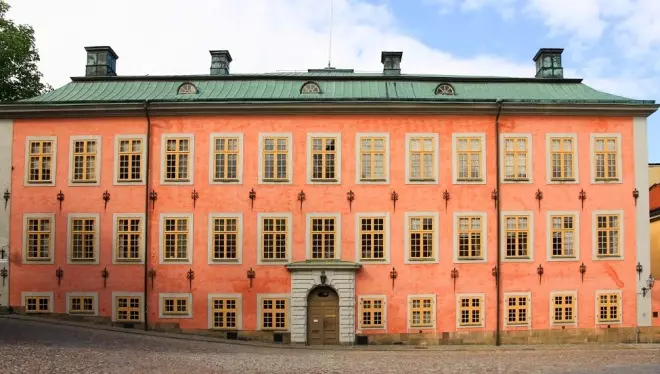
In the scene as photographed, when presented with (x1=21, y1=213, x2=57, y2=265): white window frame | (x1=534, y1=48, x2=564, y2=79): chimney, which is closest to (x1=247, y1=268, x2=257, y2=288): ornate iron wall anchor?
(x1=21, y1=213, x2=57, y2=265): white window frame

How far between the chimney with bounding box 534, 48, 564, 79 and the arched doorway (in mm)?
14692

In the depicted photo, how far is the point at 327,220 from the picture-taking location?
30.3 m

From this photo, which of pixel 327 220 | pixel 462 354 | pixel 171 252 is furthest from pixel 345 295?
pixel 171 252

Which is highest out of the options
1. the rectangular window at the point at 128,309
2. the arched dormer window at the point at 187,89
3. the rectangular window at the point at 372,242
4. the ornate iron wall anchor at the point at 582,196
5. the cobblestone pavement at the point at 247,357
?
the arched dormer window at the point at 187,89

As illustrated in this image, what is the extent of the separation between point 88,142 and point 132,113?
90.1 inches

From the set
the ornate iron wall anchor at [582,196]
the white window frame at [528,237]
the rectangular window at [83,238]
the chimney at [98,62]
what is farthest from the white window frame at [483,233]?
the chimney at [98,62]

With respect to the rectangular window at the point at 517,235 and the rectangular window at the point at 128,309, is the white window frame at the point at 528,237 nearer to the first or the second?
the rectangular window at the point at 517,235

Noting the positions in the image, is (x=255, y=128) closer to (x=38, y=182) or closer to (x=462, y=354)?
(x=38, y=182)

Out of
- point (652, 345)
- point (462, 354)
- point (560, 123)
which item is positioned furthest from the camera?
point (560, 123)

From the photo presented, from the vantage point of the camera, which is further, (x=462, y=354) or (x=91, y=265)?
(x=91, y=265)

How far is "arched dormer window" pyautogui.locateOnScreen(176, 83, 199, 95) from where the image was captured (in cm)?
3169

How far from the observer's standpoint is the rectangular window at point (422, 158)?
30.5 metres

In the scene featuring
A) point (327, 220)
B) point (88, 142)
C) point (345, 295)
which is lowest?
point (345, 295)

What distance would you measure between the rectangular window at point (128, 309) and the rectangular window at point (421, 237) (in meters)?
11.7
